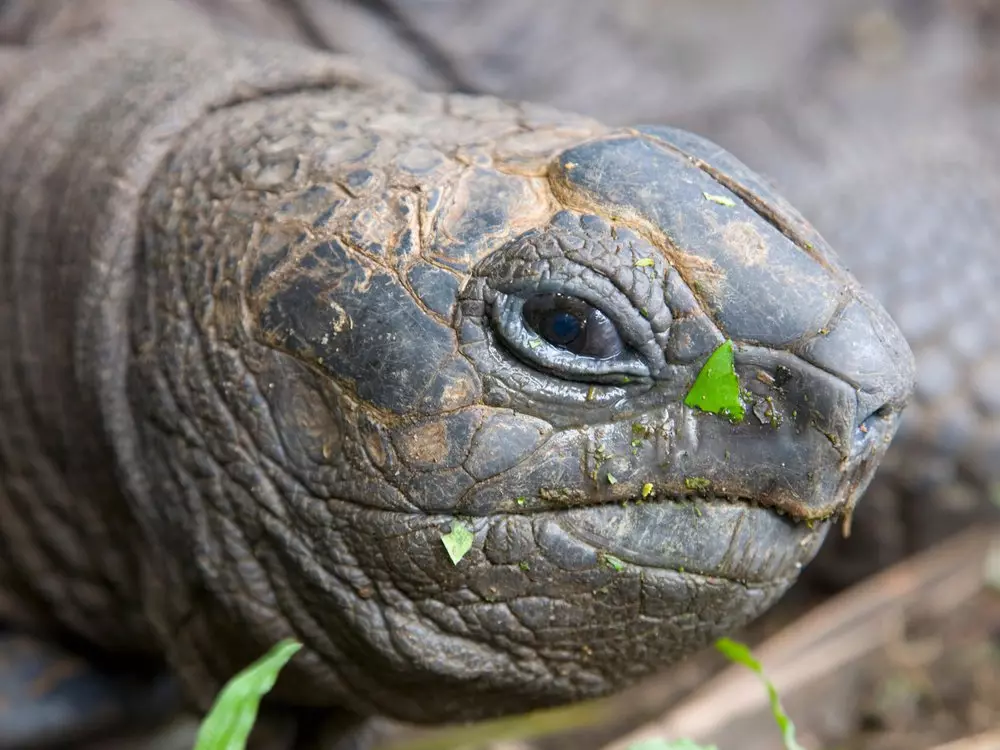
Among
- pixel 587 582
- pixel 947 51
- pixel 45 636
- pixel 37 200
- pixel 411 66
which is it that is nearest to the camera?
pixel 587 582

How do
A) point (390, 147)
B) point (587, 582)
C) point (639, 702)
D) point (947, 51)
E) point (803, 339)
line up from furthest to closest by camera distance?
1. point (947, 51)
2. point (639, 702)
3. point (390, 147)
4. point (587, 582)
5. point (803, 339)

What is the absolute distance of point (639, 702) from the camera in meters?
3.37

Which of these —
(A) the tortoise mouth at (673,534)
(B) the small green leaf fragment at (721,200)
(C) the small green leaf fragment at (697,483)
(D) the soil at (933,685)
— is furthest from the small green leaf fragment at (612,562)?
(D) the soil at (933,685)

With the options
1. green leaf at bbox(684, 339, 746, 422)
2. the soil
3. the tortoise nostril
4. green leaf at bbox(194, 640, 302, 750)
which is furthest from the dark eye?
the soil

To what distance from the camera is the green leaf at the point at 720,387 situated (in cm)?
150

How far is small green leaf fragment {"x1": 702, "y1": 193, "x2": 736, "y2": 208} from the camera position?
5.10ft

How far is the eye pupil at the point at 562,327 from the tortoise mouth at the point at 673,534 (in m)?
0.24

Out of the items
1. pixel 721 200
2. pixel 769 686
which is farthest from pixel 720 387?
pixel 769 686

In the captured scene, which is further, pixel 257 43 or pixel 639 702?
pixel 639 702

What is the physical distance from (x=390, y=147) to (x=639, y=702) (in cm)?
219

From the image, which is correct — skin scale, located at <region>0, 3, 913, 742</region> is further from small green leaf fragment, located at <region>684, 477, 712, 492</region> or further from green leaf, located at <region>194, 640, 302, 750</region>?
green leaf, located at <region>194, 640, 302, 750</region>

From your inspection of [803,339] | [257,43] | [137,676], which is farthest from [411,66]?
[803,339]

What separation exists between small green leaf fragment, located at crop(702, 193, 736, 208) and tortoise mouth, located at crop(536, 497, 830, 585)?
16.0 inches

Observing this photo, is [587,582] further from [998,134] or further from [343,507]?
[998,134]
